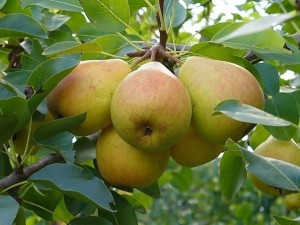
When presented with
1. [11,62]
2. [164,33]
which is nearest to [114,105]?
[164,33]

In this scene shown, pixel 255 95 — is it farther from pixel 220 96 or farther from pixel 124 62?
pixel 124 62

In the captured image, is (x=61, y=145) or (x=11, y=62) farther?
(x=11, y=62)

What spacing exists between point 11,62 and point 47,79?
0.41 m

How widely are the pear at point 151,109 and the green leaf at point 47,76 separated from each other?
105 millimetres

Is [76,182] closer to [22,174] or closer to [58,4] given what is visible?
[22,174]

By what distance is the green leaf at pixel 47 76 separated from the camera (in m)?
1.12

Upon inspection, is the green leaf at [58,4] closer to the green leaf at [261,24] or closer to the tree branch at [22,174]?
the tree branch at [22,174]

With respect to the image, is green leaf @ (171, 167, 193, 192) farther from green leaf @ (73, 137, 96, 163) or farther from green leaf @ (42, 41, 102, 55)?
green leaf @ (42, 41, 102, 55)

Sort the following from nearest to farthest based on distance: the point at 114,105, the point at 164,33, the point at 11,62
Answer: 1. the point at 114,105
2. the point at 164,33
3. the point at 11,62

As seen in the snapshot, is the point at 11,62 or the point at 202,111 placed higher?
the point at 202,111

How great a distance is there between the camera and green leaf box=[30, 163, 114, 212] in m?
1.11

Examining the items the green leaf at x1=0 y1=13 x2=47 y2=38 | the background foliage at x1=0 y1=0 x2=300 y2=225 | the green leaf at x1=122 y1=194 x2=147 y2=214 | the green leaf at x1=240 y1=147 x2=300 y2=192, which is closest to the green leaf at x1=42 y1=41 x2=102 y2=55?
the background foliage at x1=0 y1=0 x2=300 y2=225

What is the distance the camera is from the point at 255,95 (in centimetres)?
110

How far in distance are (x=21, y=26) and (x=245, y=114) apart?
1.65ft
